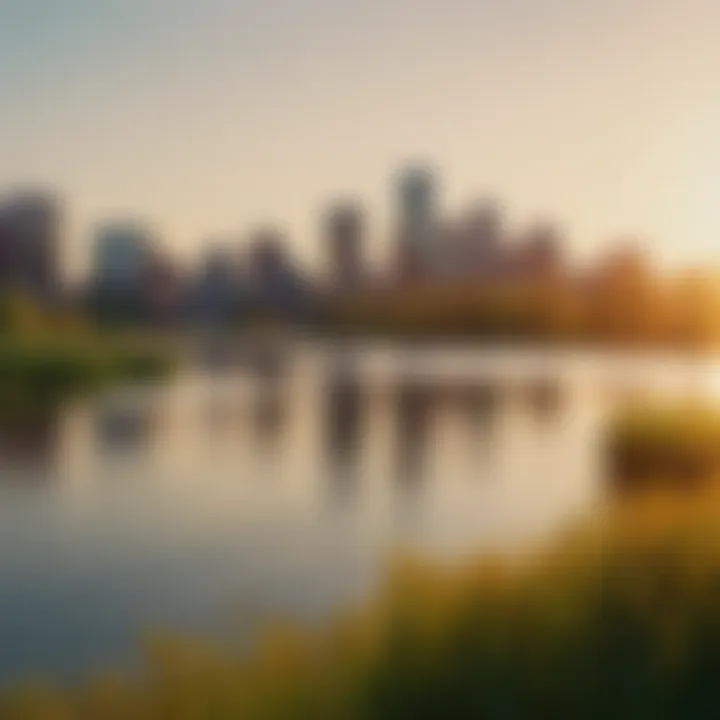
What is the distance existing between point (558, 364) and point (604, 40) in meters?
0.44

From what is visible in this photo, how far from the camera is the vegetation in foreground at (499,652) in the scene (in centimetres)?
101

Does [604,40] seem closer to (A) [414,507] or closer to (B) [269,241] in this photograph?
(B) [269,241]

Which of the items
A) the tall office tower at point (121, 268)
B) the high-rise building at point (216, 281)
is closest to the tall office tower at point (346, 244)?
the high-rise building at point (216, 281)

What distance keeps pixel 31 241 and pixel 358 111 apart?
45cm

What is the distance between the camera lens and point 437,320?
118 centimetres

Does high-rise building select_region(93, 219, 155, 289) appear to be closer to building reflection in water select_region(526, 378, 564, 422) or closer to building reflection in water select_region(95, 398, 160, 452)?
building reflection in water select_region(95, 398, 160, 452)

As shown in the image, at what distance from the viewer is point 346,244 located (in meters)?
1.16

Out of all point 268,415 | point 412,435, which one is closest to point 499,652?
point 412,435

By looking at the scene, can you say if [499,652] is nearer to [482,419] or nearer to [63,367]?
[482,419]

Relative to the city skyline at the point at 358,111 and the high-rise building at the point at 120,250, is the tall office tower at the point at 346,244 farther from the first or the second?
the high-rise building at the point at 120,250

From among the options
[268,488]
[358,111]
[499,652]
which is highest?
[358,111]

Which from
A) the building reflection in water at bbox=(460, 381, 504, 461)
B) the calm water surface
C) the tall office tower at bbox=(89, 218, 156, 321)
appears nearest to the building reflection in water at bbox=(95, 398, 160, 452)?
the calm water surface

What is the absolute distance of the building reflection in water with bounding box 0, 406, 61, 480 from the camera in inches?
41.8

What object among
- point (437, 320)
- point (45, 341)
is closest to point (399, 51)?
point (437, 320)
